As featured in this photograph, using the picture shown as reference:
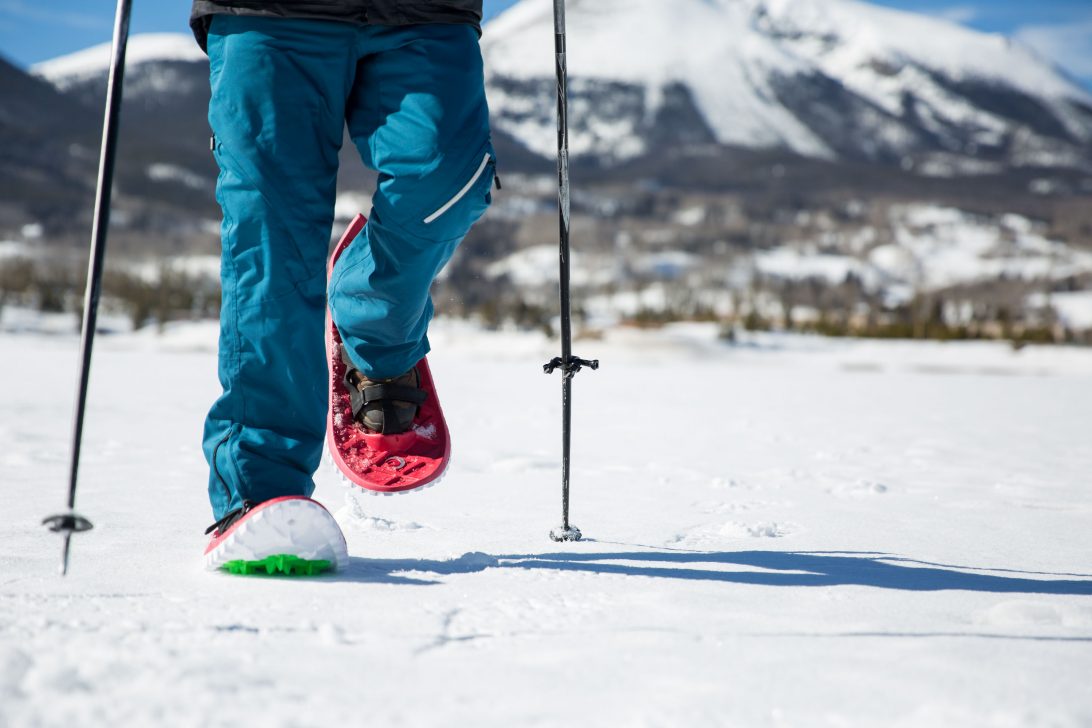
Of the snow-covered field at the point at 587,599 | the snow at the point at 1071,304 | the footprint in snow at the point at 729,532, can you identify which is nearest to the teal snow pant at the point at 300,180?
the snow-covered field at the point at 587,599

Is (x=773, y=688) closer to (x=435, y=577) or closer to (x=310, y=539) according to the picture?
(x=435, y=577)

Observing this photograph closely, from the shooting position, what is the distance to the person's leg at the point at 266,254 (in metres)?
1.73

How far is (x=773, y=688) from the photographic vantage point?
1.10 metres

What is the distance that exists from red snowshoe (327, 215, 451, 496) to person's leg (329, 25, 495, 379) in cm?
31

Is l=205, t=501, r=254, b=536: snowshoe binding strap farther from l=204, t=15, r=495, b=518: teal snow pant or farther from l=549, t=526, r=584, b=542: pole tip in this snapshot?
l=549, t=526, r=584, b=542: pole tip

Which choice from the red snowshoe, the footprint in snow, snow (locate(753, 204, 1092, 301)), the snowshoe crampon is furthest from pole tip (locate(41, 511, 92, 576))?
snow (locate(753, 204, 1092, 301))

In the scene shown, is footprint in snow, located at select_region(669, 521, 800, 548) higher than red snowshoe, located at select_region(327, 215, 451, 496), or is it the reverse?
red snowshoe, located at select_region(327, 215, 451, 496)

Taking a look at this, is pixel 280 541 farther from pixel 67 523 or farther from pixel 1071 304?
pixel 1071 304

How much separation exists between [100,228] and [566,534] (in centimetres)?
109

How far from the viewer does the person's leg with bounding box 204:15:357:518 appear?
1.73m

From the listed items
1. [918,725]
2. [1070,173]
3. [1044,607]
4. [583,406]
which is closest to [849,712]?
[918,725]

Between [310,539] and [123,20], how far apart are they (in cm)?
99

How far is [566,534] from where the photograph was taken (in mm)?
2027

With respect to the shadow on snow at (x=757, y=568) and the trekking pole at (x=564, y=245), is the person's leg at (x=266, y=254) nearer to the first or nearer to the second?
the shadow on snow at (x=757, y=568)
